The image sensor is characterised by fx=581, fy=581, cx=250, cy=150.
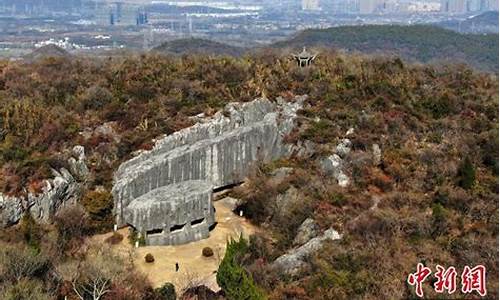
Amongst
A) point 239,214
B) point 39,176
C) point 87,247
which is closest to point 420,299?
point 87,247

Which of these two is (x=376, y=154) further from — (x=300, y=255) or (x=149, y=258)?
(x=149, y=258)

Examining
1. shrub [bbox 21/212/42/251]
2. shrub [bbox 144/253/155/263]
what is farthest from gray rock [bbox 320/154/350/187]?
shrub [bbox 21/212/42/251]

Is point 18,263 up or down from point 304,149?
down

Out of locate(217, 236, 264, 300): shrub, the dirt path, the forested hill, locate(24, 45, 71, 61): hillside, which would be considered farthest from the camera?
the forested hill

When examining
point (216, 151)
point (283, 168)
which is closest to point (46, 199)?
point (216, 151)

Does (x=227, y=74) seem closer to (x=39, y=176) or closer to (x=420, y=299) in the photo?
(x=39, y=176)

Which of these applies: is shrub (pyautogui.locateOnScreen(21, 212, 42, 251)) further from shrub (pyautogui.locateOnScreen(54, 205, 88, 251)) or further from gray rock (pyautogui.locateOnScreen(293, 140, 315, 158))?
gray rock (pyautogui.locateOnScreen(293, 140, 315, 158))
